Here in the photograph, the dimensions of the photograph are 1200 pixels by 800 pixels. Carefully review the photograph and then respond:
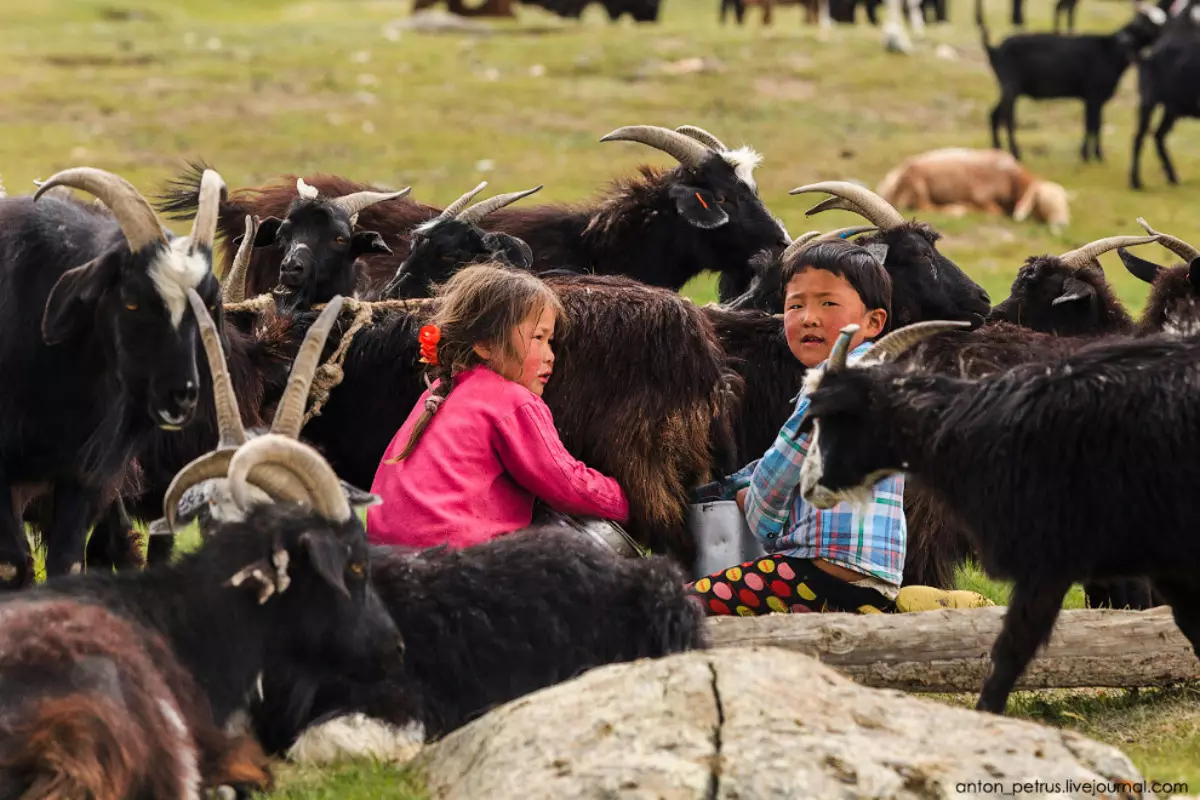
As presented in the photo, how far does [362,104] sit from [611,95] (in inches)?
153

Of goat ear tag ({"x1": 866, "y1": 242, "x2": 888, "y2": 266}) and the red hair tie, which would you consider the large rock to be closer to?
the red hair tie

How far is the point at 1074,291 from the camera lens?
A: 795cm

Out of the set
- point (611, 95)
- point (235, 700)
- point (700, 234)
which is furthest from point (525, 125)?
point (235, 700)

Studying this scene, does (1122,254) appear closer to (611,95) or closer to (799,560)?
(799,560)

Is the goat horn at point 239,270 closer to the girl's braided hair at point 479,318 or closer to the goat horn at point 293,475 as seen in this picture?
the girl's braided hair at point 479,318

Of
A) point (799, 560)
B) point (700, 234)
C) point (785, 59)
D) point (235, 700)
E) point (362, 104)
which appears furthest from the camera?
point (785, 59)

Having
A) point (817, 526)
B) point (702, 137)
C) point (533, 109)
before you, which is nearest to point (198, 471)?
point (817, 526)

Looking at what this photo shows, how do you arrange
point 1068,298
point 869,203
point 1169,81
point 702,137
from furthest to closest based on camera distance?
point 1169,81 < point 702,137 < point 869,203 < point 1068,298

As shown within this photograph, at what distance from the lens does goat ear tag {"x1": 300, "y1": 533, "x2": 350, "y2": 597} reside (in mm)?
4598

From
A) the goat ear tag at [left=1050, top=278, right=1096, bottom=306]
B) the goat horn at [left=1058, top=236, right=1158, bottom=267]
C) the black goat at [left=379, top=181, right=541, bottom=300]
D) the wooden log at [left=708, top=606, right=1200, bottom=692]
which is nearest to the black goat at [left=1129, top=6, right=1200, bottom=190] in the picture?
the goat horn at [left=1058, top=236, right=1158, bottom=267]

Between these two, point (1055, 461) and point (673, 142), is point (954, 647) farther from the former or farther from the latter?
point (673, 142)

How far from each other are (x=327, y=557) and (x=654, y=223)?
5676 mm

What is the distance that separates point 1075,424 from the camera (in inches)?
199

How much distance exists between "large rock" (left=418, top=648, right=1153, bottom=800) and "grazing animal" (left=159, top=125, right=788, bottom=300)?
5627 millimetres
